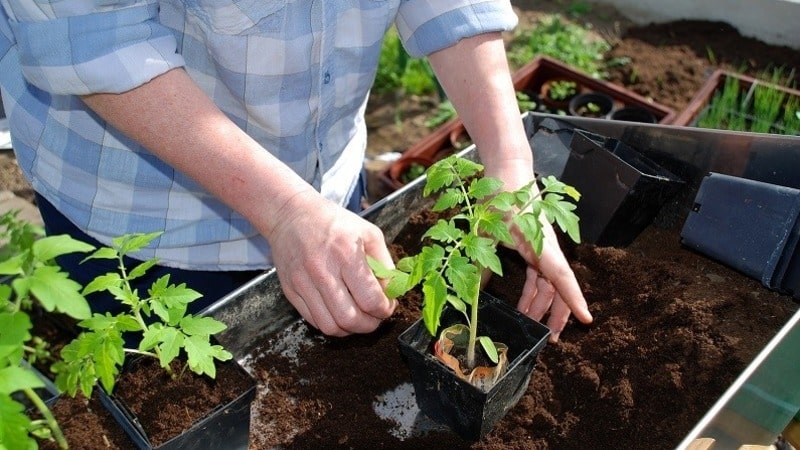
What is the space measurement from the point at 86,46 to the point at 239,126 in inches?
16.1

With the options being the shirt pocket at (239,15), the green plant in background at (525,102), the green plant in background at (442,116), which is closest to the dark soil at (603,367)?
the shirt pocket at (239,15)

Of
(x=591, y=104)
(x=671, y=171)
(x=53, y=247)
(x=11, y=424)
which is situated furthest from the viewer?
(x=591, y=104)

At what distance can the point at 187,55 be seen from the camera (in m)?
1.55

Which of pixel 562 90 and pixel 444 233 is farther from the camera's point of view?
pixel 562 90

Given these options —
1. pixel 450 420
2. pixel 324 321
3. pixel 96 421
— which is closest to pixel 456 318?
pixel 450 420

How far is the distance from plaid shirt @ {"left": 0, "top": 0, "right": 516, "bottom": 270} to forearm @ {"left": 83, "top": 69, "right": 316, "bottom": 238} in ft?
0.13

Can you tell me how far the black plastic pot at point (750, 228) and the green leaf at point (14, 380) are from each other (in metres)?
1.35

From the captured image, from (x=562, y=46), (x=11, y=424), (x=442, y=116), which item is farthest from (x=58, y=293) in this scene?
(x=562, y=46)

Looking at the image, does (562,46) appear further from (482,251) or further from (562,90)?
(482,251)

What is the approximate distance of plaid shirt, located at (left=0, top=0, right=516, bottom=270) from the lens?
1.33 metres

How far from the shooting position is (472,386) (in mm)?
1348

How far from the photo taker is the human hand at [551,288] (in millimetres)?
1535

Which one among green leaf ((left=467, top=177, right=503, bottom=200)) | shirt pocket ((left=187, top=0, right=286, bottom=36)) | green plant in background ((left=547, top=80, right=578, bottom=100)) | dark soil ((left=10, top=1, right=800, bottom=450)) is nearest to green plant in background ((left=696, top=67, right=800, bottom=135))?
green plant in background ((left=547, top=80, right=578, bottom=100))

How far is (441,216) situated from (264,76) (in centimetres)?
56
